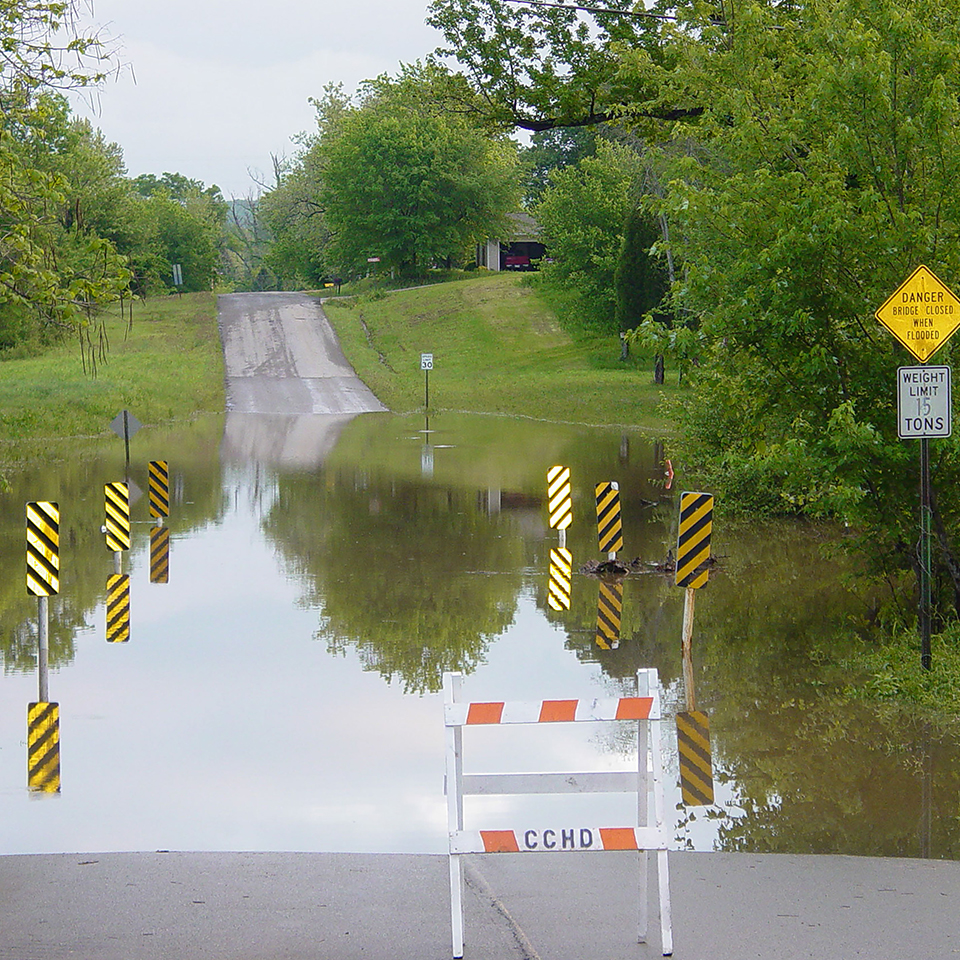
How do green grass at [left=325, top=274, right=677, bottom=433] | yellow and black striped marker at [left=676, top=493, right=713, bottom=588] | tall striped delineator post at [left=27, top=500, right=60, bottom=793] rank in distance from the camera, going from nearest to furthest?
1. tall striped delineator post at [left=27, top=500, right=60, bottom=793]
2. yellow and black striped marker at [left=676, top=493, right=713, bottom=588]
3. green grass at [left=325, top=274, right=677, bottom=433]

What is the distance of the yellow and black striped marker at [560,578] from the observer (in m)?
16.4

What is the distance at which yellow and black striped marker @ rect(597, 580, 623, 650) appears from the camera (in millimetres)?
14166

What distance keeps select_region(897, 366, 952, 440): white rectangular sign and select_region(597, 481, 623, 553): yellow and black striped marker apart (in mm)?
7373

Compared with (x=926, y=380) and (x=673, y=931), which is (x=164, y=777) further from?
(x=926, y=380)

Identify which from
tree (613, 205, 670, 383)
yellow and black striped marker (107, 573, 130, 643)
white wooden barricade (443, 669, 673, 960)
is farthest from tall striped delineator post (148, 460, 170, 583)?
tree (613, 205, 670, 383)

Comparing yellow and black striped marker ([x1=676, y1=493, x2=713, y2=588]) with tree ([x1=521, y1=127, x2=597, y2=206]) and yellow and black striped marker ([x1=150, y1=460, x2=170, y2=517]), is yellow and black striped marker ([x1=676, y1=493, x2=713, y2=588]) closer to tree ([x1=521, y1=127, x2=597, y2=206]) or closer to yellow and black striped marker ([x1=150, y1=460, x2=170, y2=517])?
yellow and black striped marker ([x1=150, y1=460, x2=170, y2=517])

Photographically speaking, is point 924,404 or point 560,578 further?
point 560,578

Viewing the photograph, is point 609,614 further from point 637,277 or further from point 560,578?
point 637,277

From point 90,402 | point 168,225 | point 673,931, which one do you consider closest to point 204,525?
point 673,931

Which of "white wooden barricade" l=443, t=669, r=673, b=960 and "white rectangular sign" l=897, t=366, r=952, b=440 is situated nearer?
"white wooden barricade" l=443, t=669, r=673, b=960

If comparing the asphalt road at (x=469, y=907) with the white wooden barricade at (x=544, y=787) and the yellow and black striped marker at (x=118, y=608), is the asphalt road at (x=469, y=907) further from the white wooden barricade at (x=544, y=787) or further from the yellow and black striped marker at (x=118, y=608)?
the yellow and black striped marker at (x=118, y=608)

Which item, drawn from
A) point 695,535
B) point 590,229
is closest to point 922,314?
point 695,535

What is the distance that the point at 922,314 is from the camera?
1106 cm

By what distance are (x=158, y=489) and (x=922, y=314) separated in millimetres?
15163
